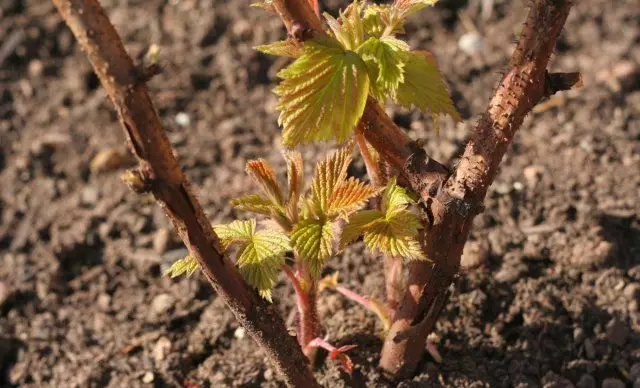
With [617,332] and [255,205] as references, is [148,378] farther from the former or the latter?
[617,332]

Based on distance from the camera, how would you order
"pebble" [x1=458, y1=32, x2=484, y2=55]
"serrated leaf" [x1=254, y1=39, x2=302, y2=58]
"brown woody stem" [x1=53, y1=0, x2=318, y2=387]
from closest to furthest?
"brown woody stem" [x1=53, y1=0, x2=318, y2=387] → "serrated leaf" [x1=254, y1=39, x2=302, y2=58] → "pebble" [x1=458, y1=32, x2=484, y2=55]

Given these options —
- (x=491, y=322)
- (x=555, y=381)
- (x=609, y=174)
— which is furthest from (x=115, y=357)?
(x=609, y=174)

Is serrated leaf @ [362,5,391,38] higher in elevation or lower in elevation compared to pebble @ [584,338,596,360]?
higher

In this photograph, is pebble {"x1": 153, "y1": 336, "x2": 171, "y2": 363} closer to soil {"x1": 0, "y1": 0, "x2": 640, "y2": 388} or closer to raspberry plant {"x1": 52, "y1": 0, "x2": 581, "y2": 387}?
soil {"x1": 0, "y1": 0, "x2": 640, "y2": 388}

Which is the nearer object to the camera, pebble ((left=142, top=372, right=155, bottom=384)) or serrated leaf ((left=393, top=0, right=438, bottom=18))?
serrated leaf ((left=393, top=0, right=438, bottom=18))

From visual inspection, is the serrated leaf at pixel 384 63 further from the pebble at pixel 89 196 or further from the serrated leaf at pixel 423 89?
the pebble at pixel 89 196

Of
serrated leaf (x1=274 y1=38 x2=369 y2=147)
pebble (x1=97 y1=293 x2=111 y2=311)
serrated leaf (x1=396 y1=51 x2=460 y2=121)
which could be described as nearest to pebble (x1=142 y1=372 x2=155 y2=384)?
pebble (x1=97 y1=293 x2=111 y2=311)

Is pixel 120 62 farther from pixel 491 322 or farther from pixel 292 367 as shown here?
pixel 491 322

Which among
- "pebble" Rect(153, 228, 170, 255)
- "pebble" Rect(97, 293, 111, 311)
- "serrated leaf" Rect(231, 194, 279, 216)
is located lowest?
"serrated leaf" Rect(231, 194, 279, 216)
